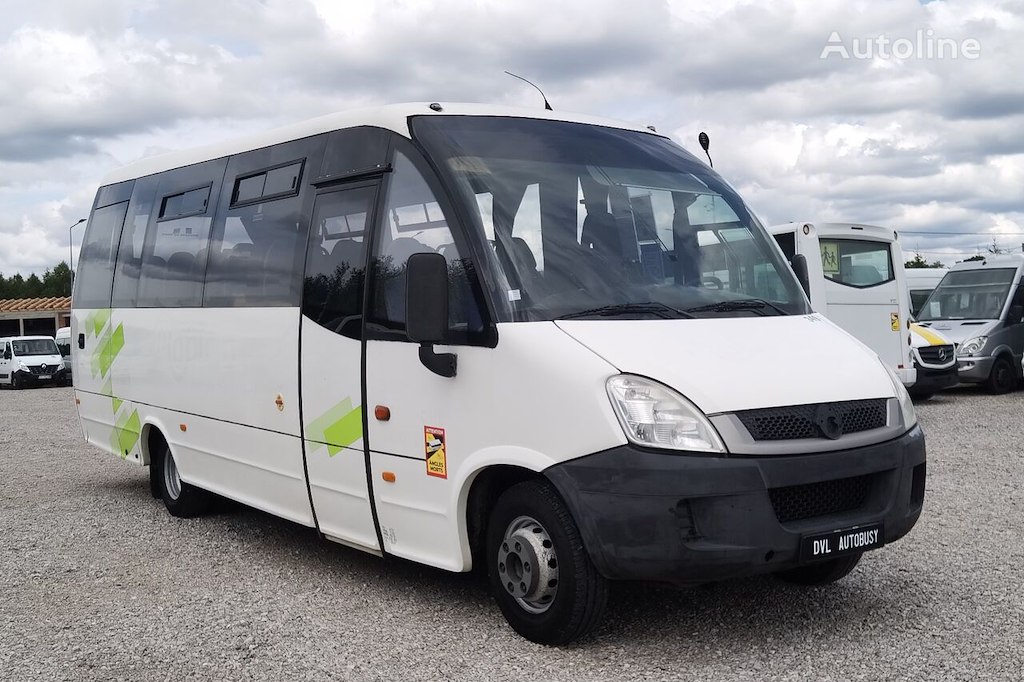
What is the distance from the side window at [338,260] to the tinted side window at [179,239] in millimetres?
1808

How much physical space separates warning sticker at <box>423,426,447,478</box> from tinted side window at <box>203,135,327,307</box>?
5.19 feet

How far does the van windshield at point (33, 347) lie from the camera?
38438mm

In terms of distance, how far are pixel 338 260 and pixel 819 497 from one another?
118 inches

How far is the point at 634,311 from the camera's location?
530 cm

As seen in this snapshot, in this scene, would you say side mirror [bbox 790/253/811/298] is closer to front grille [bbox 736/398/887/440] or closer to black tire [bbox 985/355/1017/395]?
front grille [bbox 736/398/887/440]

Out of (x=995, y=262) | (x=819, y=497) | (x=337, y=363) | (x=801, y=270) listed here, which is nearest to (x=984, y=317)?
(x=995, y=262)

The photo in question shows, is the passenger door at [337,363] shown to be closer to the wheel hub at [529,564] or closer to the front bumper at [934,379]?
the wheel hub at [529,564]

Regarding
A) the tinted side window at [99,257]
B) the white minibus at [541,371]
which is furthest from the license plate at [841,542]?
the tinted side window at [99,257]

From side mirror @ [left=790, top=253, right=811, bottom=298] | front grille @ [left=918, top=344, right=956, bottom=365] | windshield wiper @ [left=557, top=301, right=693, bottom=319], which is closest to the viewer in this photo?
windshield wiper @ [left=557, top=301, right=693, bottom=319]

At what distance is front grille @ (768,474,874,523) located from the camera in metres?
4.85

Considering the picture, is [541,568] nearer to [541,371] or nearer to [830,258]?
[541,371]

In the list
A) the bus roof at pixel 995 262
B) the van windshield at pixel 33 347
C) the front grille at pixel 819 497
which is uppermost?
the bus roof at pixel 995 262

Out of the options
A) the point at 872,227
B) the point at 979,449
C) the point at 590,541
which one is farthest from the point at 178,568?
the point at 872,227

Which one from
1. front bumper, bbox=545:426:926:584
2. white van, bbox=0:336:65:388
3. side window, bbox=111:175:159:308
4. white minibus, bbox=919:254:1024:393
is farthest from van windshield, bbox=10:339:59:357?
front bumper, bbox=545:426:926:584
